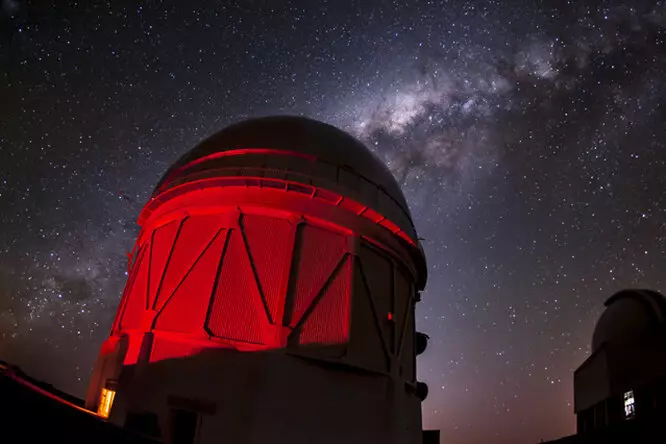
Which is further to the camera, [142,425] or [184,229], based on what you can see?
[184,229]

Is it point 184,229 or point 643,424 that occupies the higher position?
point 184,229

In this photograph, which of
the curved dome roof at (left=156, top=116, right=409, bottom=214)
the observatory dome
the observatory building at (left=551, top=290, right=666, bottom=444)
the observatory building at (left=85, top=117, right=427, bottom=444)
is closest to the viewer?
the observatory building at (left=85, top=117, right=427, bottom=444)

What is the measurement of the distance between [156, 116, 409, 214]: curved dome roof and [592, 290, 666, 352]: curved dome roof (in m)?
14.0

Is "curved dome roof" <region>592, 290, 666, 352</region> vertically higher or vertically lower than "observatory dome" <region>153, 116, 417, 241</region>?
lower

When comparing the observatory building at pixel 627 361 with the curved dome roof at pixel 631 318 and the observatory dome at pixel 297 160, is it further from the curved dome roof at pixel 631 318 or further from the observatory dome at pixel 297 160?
the observatory dome at pixel 297 160

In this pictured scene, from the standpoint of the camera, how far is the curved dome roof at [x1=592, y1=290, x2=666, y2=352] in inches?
767

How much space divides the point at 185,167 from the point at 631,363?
21.4m

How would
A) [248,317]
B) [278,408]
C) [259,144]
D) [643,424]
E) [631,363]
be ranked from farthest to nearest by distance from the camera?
[631,363], [259,144], [643,424], [248,317], [278,408]

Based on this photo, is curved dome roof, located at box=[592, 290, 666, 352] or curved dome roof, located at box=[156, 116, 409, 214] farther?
curved dome roof, located at box=[592, 290, 666, 352]

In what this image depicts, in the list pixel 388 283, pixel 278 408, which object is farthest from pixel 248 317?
pixel 388 283

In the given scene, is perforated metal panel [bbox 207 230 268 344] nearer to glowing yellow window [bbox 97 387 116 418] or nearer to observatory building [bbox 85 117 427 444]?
observatory building [bbox 85 117 427 444]

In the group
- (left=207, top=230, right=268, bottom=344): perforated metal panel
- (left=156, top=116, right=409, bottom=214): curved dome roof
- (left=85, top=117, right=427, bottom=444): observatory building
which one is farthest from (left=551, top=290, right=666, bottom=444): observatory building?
(left=207, top=230, right=268, bottom=344): perforated metal panel

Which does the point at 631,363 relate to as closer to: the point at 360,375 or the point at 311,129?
the point at 360,375

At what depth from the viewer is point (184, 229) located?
1219cm
